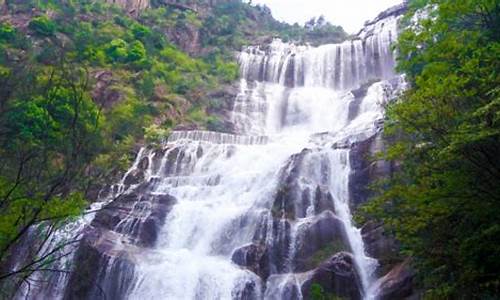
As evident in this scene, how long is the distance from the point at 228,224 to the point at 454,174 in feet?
35.2

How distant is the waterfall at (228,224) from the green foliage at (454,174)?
11.3 ft

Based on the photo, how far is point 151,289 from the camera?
15.9 m

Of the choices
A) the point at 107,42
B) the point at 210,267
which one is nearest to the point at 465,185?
the point at 210,267

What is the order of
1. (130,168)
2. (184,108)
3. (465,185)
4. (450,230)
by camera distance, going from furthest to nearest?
1. (184,108)
2. (130,168)
3. (450,230)
4. (465,185)

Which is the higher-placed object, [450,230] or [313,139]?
[313,139]

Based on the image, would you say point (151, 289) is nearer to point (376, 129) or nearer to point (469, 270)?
point (469, 270)

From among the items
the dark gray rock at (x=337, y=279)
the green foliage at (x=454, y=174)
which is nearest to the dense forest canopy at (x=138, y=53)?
the dark gray rock at (x=337, y=279)

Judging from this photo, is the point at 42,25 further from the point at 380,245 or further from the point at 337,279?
the point at 337,279

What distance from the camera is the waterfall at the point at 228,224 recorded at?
52.1ft

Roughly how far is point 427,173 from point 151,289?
9.47m

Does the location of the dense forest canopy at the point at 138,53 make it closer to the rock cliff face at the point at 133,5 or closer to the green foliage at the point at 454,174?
the rock cliff face at the point at 133,5

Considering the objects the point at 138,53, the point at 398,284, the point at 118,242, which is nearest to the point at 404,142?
the point at 398,284

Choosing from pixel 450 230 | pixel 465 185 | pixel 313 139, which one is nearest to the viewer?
pixel 465 185

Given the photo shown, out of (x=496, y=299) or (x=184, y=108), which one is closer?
(x=496, y=299)
